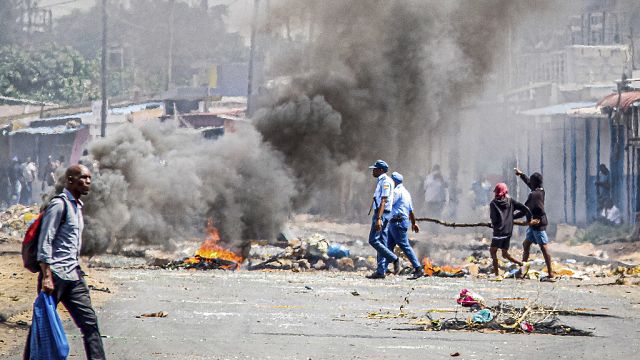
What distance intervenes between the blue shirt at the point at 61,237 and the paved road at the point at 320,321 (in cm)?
154

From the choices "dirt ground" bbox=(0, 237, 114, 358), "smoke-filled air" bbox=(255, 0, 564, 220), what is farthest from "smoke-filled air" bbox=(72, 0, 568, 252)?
"dirt ground" bbox=(0, 237, 114, 358)

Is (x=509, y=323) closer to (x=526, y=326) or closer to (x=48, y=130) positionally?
(x=526, y=326)

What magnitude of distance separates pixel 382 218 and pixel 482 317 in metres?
5.44

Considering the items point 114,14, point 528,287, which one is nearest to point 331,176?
point 528,287

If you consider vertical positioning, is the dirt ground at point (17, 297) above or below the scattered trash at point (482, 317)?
below

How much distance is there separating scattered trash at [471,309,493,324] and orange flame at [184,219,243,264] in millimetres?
8723

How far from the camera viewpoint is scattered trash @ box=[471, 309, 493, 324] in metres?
11.0

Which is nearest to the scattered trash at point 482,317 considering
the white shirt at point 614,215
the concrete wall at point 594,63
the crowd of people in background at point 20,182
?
the white shirt at point 614,215

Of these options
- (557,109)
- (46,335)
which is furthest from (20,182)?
(46,335)

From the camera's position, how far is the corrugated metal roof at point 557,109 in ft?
102

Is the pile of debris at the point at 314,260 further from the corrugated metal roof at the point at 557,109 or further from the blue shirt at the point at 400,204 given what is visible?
the corrugated metal roof at the point at 557,109

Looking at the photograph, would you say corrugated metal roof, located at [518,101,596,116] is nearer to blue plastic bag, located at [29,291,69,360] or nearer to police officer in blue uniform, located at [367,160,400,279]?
police officer in blue uniform, located at [367,160,400,279]

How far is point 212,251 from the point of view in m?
20.1

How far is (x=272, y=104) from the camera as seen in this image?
25.1m
